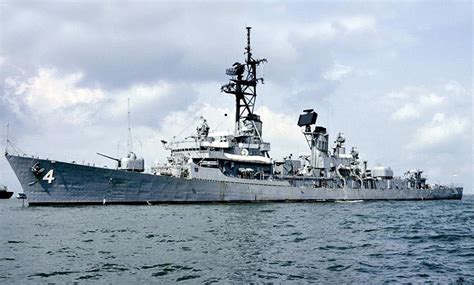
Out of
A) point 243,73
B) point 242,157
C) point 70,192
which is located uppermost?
point 243,73

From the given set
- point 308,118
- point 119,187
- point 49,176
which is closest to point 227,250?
point 119,187

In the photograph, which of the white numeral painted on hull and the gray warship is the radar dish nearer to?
the gray warship

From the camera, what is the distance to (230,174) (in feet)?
163

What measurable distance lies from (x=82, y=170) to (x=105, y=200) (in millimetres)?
3318

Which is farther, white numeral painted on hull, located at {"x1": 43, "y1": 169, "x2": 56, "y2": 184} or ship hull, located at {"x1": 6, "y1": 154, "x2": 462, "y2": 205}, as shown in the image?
ship hull, located at {"x1": 6, "y1": 154, "x2": 462, "y2": 205}

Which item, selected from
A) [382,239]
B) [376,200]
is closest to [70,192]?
[382,239]

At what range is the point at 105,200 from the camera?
41281 mm

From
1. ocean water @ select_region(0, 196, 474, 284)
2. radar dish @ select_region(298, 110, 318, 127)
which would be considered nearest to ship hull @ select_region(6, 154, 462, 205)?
ocean water @ select_region(0, 196, 474, 284)

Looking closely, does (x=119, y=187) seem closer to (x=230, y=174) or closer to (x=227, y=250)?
(x=230, y=174)

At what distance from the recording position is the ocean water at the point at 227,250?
14750 millimetres

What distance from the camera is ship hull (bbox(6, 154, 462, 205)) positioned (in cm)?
3931

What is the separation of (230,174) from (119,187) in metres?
12.3

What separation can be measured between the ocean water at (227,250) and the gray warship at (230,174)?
9.16 m

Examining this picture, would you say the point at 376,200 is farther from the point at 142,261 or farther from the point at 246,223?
the point at 142,261
